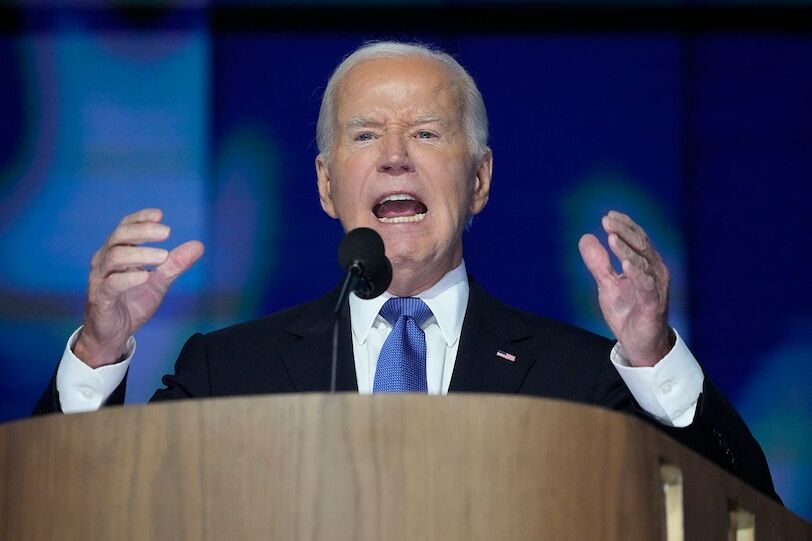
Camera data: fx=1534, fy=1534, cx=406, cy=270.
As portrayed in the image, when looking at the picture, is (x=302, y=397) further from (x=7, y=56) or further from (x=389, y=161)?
(x=7, y=56)

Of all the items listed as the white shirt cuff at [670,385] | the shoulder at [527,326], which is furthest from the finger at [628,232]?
the shoulder at [527,326]

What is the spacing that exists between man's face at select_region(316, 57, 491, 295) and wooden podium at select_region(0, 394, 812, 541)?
1.19 m

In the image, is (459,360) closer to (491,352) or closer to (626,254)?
(491,352)

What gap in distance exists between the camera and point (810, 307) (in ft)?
11.2

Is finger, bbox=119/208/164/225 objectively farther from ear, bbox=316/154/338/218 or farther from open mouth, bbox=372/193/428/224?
ear, bbox=316/154/338/218

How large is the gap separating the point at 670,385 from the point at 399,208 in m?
0.72

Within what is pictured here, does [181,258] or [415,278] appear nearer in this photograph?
[181,258]

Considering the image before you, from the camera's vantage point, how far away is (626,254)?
2.14 meters

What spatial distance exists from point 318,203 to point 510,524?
2054mm

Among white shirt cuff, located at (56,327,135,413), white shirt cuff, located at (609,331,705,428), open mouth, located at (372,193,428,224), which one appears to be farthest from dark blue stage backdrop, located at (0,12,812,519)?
white shirt cuff, located at (609,331,705,428)

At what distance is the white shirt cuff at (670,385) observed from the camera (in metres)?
2.25

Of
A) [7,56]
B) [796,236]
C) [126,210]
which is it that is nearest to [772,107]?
[796,236]

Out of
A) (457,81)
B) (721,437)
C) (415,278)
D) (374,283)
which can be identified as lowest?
(721,437)

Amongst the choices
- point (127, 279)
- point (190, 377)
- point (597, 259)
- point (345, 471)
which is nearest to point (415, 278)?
point (190, 377)
